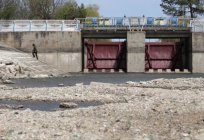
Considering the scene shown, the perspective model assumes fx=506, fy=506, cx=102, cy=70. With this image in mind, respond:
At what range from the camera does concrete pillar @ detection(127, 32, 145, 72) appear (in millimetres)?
60062

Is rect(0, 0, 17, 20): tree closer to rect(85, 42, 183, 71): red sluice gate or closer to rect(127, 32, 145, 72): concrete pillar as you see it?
rect(85, 42, 183, 71): red sluice gate

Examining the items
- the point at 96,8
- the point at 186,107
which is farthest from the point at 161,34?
the point at 96,8

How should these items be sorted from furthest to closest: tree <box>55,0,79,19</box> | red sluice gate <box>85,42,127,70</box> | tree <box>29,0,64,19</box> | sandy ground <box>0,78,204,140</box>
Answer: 1. tree <box>29,0,64,19</box>
2. tree <box>55,0,79,19</box>
3. red sluice gate <box>85,42,127,70</box>
4. sandy ground <box>0,78,204,140</box>

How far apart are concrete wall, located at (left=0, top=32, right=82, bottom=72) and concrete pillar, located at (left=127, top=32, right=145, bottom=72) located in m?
5.90

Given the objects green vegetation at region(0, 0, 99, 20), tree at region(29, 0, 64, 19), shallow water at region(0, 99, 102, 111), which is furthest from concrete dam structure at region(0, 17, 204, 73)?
shallow water at region(0, 99, 102, 111)

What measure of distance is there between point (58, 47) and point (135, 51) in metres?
9.15

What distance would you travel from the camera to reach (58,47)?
195ft

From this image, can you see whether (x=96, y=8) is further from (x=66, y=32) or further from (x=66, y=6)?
(x=66, y=32)

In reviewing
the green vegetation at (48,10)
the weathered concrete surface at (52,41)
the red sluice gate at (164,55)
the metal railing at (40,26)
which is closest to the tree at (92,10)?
the green vegetation at (48,10)

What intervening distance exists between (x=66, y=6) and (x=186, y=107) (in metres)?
73.8

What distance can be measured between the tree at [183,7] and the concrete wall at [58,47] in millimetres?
36927

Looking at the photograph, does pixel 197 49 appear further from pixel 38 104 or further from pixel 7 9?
pixel 38 104

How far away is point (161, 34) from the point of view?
61.8m

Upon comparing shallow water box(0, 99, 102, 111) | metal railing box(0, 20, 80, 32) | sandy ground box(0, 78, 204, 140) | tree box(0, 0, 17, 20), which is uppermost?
tree box(0, 0, 17, 20)
